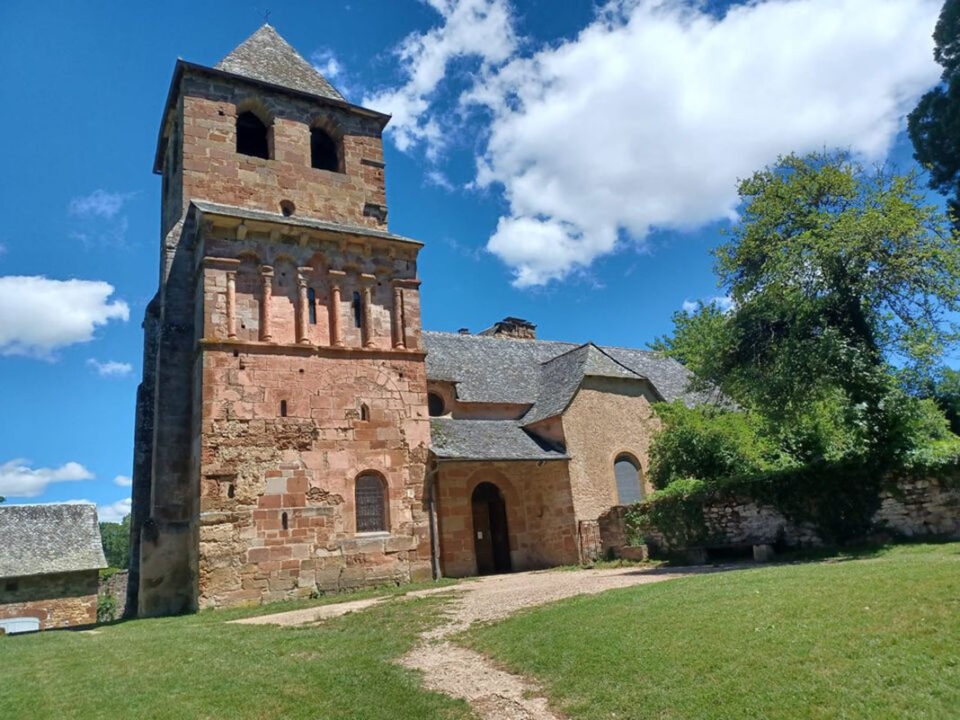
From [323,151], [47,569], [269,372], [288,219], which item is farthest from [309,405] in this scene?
[47,569]

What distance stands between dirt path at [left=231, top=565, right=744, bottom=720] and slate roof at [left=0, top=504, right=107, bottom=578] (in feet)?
62.8


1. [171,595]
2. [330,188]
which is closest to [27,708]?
[171,595]

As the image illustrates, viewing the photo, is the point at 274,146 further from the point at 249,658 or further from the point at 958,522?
the point at 958,522

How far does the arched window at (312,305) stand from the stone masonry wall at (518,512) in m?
5.72

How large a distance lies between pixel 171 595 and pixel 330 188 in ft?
41.5

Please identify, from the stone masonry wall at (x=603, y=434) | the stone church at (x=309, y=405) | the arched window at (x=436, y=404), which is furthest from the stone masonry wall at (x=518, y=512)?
the arched window at (x=436, y=404)

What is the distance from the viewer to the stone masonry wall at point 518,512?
2022 centimetres

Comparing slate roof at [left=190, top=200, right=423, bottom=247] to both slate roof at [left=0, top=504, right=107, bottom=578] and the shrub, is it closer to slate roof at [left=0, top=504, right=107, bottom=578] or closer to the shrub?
the shrub

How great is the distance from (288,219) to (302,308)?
276 cm

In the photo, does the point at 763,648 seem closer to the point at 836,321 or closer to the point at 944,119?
the point at 836,321

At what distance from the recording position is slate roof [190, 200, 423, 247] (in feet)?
60.1

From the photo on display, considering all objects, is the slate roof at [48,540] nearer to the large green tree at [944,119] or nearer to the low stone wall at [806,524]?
the low stone wall at [806,524]

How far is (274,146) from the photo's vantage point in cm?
2100

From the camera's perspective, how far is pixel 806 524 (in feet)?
51.0
